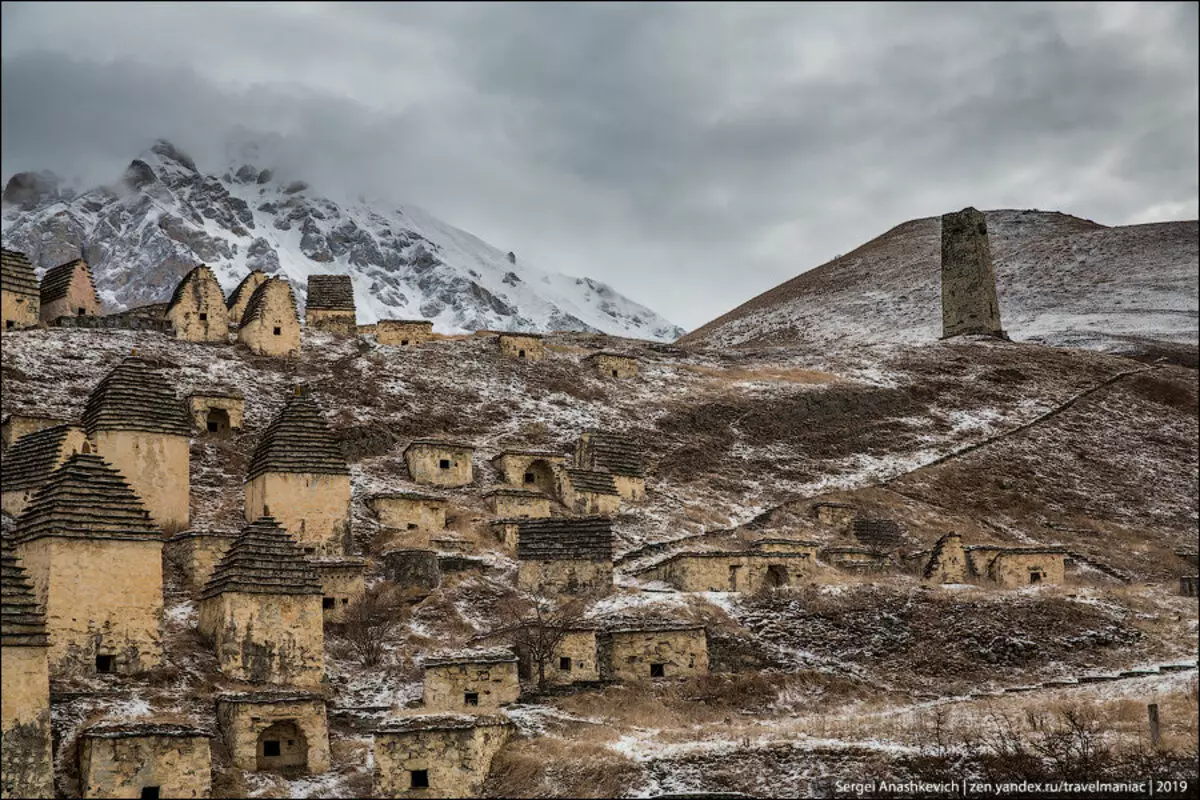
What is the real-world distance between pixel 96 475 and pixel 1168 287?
91.6 metres

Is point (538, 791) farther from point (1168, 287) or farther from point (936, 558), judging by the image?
point (1168, 287)

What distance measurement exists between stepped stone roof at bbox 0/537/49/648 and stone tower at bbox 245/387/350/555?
13629 millimetres

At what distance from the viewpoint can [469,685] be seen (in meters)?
28.9

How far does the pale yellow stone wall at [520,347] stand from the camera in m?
67.8

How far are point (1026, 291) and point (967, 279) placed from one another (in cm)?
1980

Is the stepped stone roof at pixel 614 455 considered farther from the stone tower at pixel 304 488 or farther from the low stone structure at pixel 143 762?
the low stone structure at pixel 143 762

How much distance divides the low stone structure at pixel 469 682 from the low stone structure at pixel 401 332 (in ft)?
130

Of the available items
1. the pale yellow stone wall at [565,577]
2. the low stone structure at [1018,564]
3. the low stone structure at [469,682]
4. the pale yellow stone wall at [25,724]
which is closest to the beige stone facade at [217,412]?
the pale yellow stone wall at [565,577]

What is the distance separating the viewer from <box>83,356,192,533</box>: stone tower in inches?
1467

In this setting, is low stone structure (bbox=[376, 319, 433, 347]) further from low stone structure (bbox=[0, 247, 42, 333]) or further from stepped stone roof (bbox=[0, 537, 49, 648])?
stepped stone roof (bbox=[0, 537, 49, 648])

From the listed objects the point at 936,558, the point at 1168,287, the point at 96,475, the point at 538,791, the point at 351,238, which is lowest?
the point at 538,791

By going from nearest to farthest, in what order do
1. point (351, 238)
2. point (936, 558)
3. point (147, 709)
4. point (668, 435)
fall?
1. point (147, 709)
2. point (936, 558)
3. point (668, 435)
4. point (351, 238)

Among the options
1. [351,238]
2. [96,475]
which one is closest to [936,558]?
[96,475]

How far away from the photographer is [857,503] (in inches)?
2090
